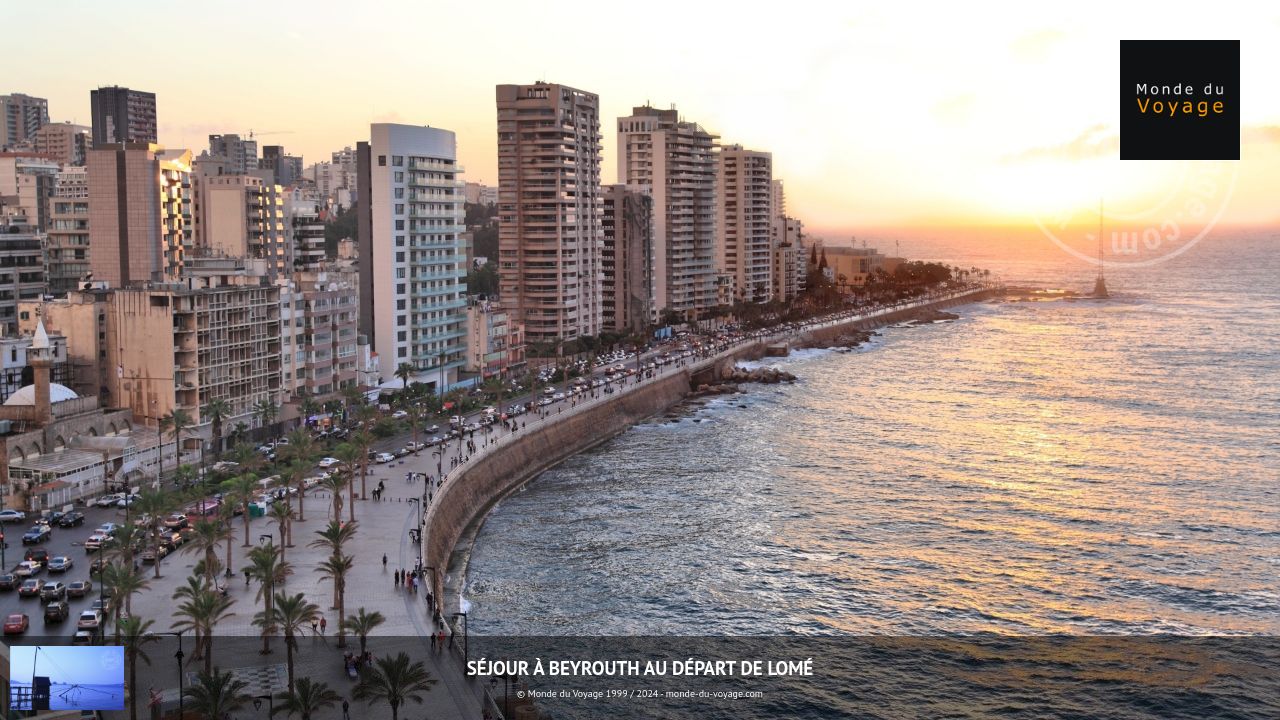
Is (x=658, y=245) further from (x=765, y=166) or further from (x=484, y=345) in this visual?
(x=484, y=345)

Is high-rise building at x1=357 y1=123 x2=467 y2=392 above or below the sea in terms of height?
above

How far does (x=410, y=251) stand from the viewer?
76500 mm

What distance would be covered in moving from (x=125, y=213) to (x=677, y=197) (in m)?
58.0

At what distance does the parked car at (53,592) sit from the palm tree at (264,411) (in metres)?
22.4

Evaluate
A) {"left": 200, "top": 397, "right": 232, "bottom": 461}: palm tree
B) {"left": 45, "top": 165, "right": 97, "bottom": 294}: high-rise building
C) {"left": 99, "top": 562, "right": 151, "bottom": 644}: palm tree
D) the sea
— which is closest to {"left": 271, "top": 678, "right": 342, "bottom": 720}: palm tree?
{"left": 99, "top": 562, "right": 151, "bottom": 644}: palm tree

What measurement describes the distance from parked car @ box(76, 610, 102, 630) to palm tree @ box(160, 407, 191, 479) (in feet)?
61.7

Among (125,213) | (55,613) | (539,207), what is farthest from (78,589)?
(539,207)

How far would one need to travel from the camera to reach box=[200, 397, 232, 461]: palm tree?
5441 centimetres

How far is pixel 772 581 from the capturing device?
41625 millimetres

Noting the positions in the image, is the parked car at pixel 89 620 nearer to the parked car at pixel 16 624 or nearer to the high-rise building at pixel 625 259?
the parked car at pixel 16 624

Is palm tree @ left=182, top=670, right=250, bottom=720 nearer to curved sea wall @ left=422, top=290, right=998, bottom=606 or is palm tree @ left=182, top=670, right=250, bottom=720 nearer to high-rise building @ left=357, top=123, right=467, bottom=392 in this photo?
curved sea wall @ left=422, top=290, right=998, bottom=606

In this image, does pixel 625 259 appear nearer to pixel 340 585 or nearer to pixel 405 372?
pixel 405 372

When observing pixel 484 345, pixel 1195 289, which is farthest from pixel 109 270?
pixel 1195 289

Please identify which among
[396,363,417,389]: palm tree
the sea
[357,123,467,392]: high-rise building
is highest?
[357,123,467,392]: high-rise building
